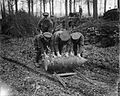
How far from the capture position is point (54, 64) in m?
6.40

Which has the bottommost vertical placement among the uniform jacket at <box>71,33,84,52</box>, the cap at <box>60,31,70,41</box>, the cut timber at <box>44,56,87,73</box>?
the cut timber at <box>44,56,87,73</box>

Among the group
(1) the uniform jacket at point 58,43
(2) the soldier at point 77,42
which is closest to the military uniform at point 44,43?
(1) the uniform jacket at point 58,43

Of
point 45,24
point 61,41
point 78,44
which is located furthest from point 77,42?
point 45,24

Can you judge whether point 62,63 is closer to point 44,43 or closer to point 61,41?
point 61,41

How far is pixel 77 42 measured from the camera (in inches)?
269

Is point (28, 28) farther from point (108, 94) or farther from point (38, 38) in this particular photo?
point (108, 94)

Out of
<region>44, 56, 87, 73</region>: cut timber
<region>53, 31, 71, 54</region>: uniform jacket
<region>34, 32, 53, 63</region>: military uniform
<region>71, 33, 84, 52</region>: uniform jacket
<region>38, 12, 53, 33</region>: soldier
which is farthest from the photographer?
<region>38, 12, 53, 33</region>: soldier

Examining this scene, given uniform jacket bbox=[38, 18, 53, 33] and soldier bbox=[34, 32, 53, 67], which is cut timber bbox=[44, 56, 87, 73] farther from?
uniform jacket bbox=[38, 18, 53, 33]

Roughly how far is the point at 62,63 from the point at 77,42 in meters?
1.04

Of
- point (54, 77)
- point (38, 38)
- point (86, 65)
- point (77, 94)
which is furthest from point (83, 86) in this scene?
point (38, 38)

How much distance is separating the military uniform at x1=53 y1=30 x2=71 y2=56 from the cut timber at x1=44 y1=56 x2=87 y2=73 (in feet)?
1.13

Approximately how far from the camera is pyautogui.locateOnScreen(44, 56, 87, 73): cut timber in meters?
6.41

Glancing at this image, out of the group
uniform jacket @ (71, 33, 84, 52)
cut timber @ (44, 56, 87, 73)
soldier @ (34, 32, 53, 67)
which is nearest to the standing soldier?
soldier @ (34, 32, 53, 67)

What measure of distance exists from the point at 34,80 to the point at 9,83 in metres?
0.81
